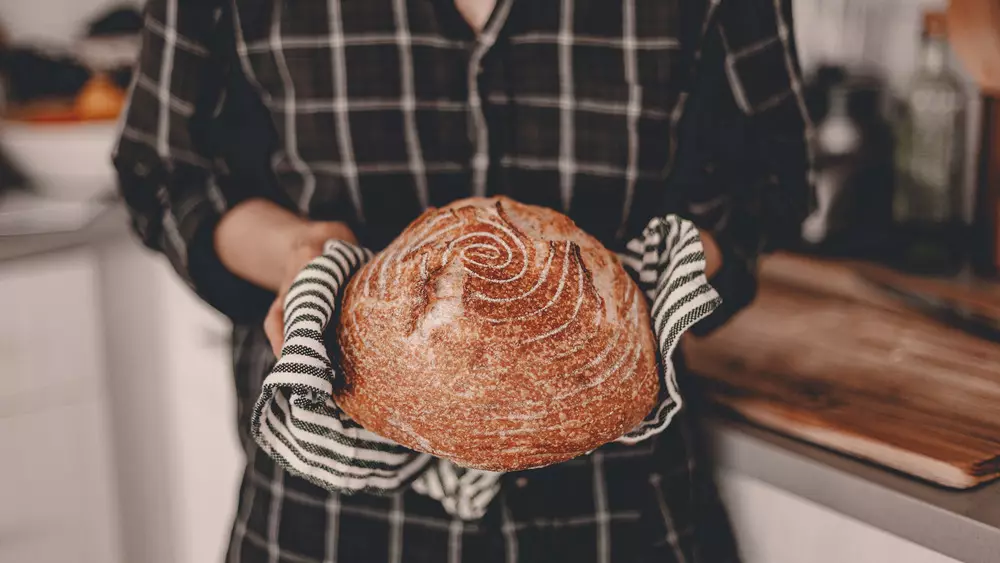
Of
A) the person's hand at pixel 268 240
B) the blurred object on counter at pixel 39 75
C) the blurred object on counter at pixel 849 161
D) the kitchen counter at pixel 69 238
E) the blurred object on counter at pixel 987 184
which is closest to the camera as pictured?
the person's hand at pixel 268 240

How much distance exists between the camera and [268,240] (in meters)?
0.73

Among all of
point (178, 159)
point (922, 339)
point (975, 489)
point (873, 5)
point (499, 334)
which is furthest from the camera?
point (873, 5)

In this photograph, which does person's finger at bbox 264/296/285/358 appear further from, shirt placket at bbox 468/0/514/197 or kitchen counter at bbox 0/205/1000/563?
kitchen counter at bbox 0/205/1000/563

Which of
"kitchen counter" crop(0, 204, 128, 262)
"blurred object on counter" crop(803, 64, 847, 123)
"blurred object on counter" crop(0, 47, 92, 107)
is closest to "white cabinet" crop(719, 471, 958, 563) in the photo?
"blurred object on counter" crop(803, 64, 847, 123)

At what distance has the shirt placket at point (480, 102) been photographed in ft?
2.30

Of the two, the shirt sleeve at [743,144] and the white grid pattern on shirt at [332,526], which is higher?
the shirt sleeve at [743,144]

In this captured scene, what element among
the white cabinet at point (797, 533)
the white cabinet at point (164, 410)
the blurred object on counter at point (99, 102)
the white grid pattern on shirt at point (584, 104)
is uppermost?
the white grid pattern on shirt at point (584, 104)

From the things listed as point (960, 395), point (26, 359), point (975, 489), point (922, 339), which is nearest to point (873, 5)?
point (922, 339)

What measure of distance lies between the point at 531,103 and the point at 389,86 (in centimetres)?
12

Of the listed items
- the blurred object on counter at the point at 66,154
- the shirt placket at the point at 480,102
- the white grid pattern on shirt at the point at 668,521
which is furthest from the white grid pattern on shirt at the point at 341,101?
the blurred object on counter at the point at 66,154

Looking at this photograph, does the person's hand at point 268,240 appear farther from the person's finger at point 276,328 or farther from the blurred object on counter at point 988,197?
the blurred object on counter at point 988,197

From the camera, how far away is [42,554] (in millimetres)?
1516

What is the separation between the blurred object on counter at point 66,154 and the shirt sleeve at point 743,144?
129 cm

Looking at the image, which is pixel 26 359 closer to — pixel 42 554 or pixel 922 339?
pixel 42 554
